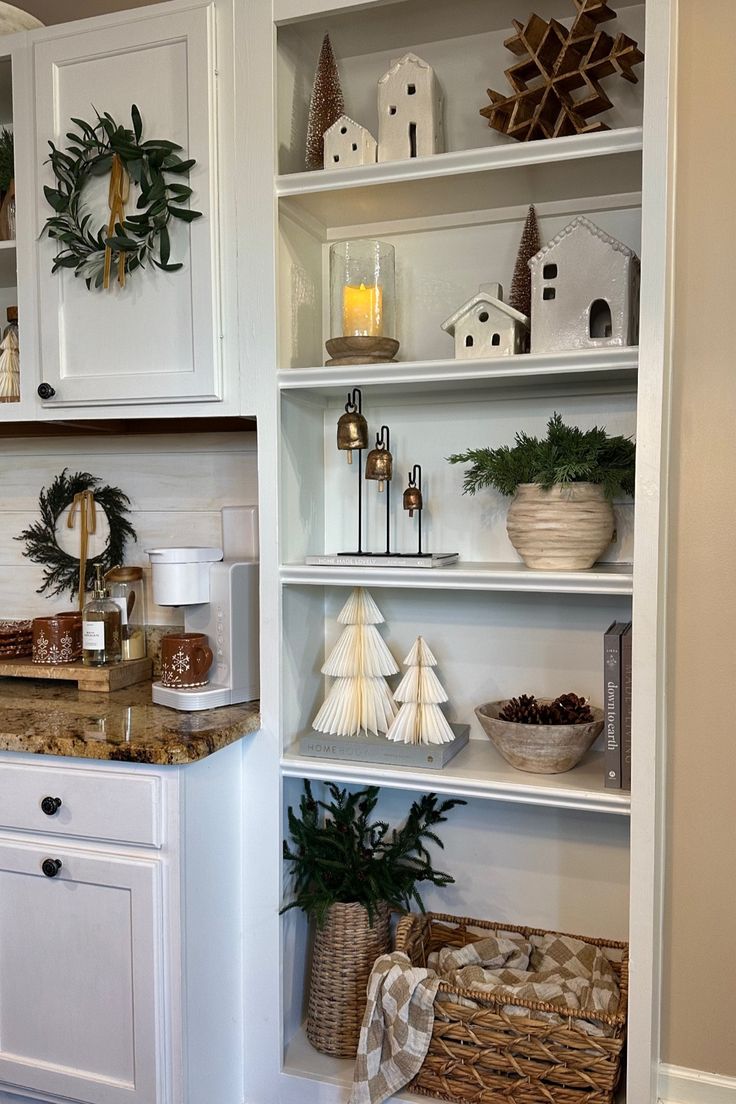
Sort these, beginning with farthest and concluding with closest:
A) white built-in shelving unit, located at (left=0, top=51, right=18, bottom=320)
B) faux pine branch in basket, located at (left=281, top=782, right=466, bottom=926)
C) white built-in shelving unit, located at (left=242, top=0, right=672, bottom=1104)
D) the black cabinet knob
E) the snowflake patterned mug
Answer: the snowflake patterned mug, white built-in shelving unit, located at (left=0, top=51, right=18, bottom=320), faux pine branch in basket, located at (left=281, top=782, right=466, bottom=926), the black cabinet knob, white built-in shelving unit, located at (left=242, top=0, right=672, bottom=1104)

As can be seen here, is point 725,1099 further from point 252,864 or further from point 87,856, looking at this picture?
point 87,856

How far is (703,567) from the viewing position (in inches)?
73.3

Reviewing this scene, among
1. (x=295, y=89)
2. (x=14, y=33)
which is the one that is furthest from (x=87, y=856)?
(x=14, y=33)

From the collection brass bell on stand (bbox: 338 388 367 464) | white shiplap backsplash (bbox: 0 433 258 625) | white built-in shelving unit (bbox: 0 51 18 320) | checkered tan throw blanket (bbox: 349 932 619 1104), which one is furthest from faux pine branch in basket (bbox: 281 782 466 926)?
white built-in shelving unit (bbox: 0 51 18 320)

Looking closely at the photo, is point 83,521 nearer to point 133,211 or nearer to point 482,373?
point 133,211

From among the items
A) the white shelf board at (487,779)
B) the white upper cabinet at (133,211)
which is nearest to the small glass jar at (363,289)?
the white upper cabinet at (133,211)

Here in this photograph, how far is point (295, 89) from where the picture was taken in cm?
193

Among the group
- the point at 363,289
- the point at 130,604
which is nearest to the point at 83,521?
the point at 130,604

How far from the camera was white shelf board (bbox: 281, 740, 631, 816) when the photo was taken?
1.67 metres

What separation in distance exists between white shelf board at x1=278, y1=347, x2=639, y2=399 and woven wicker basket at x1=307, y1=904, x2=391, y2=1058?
3.59 feet

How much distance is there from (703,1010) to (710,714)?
2.03 feet

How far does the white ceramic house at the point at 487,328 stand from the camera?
1.74 meters

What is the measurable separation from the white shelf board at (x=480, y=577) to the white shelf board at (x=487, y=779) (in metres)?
0.36

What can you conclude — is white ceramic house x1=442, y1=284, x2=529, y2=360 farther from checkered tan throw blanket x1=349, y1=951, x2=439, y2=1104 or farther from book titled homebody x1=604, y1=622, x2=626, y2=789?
checkered tan throw blanket x1=349, y1=951, x2=439, y2=1104
